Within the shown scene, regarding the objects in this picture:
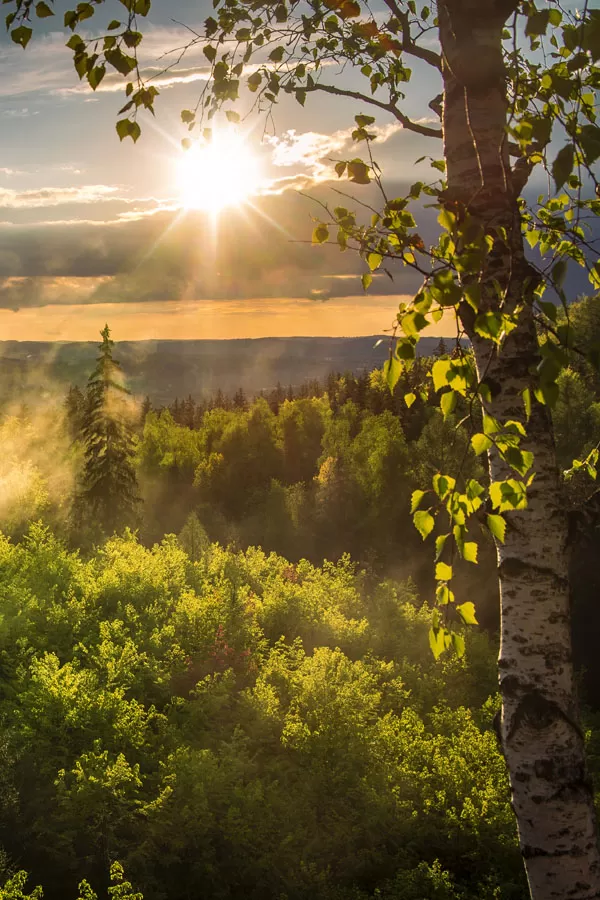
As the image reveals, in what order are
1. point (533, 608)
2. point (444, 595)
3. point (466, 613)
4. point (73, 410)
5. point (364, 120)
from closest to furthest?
point (466, 613)
point (444, 595)
point (533, 608)
point (364, 120)
point (73, 410)

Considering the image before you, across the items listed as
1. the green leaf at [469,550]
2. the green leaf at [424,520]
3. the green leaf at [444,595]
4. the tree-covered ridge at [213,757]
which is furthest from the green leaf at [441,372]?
the tree-covered ridge at [213,757]

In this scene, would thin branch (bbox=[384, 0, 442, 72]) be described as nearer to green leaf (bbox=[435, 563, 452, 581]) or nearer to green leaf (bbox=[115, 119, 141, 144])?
green leaf (bbox=[115, 119, 141, 144])

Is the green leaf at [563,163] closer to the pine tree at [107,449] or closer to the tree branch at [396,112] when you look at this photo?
the tree branch at [396,112]

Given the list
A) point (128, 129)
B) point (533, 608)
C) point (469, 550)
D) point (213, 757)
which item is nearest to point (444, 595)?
point (469, 550)

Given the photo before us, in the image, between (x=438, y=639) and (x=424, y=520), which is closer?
(x=424, y=520)

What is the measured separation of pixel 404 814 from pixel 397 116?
60.5 feet

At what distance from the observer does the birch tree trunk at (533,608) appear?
10.7 ft

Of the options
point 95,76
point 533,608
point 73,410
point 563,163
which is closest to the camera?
point 563,163

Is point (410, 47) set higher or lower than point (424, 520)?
higher

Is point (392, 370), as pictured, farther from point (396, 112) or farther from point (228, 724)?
point (228, 724)

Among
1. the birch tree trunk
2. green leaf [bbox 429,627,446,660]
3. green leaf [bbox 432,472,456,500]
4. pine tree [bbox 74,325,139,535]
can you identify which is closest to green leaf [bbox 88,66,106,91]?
the birch tree trunk

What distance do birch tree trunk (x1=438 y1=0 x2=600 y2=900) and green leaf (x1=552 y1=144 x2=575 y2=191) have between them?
1310 millimetres

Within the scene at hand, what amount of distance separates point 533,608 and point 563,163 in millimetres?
2150

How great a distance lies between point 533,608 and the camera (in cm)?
329
